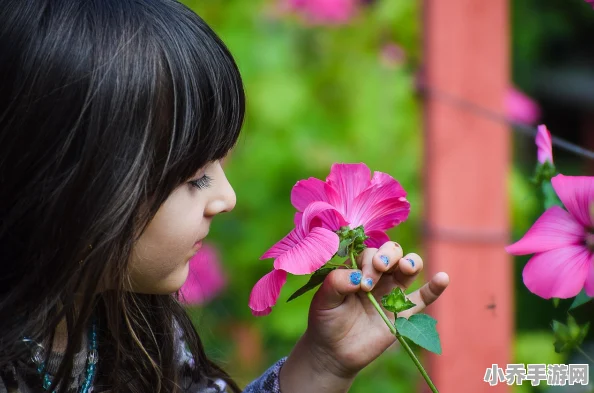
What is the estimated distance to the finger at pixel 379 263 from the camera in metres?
0.78

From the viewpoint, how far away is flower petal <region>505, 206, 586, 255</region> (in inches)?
26.5

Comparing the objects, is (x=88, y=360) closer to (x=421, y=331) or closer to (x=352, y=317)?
(x=352, y=317)

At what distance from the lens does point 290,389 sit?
96cm

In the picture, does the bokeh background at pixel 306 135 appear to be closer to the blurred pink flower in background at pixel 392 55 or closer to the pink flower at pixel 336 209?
the blurred pink flower in background at pixel 392 55

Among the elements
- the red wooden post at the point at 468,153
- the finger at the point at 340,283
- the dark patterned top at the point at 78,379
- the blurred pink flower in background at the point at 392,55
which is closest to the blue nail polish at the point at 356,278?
the finger at the point at 340,283

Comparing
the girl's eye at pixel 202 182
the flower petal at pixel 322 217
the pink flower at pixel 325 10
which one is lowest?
the flower petal at pixel 322 217

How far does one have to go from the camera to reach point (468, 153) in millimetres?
1619

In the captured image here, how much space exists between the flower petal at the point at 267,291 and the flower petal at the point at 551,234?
0.60ft

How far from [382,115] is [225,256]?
58 centimetres

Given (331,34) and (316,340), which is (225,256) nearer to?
(331,34)

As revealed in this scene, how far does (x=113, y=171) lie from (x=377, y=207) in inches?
9.9

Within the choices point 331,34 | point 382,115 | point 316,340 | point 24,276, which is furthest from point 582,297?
point 331,34

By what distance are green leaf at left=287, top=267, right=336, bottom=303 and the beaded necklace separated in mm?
318

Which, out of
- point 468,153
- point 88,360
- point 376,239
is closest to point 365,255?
point 376,239
